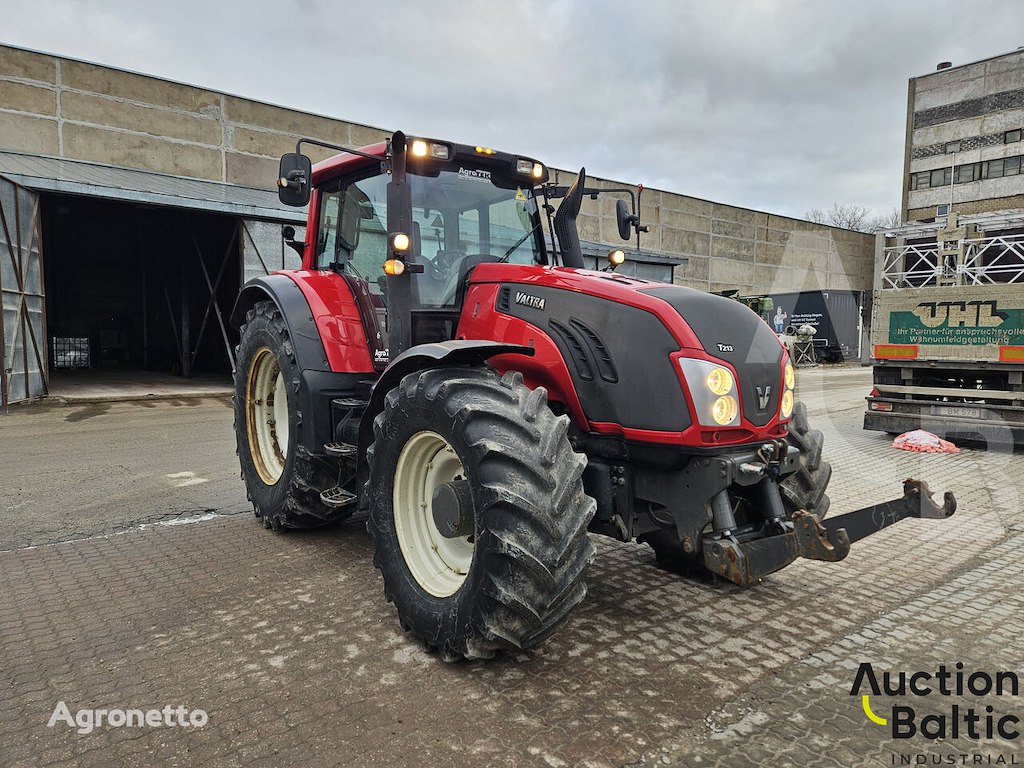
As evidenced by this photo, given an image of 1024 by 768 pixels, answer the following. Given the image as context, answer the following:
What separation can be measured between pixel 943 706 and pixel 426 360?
2.53 m

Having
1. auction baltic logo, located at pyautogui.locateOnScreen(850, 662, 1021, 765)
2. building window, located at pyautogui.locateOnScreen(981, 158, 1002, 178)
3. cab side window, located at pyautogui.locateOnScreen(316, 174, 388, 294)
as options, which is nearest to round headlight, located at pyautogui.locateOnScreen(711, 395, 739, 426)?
auction baltic logo, located at pyautogui.locateOnScreen(850, 662, 1021, 765)

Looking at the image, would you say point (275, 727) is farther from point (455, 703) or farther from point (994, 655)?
point (994, 655)

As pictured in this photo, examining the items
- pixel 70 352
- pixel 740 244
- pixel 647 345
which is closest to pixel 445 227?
pixel 647 345

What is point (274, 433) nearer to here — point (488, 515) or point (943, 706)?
point (488, 515)

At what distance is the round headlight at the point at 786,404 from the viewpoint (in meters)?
3.21

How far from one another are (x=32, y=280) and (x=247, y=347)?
364 inches

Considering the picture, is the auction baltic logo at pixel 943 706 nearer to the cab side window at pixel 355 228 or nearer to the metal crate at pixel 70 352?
the cab side window at pixel 355 228

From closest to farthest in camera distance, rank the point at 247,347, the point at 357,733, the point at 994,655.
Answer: the point at 357,733
the point at 994,655
the point at 247,347

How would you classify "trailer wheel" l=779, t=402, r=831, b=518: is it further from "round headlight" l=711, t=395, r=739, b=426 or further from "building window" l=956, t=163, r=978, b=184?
"building window" l=956, t=163, r=978, b=184

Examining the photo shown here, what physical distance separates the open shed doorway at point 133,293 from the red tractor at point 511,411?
48.1 ft

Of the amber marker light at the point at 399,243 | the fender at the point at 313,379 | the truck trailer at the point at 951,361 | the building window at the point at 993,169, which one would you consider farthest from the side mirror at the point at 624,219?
the building window at the point at 993,169

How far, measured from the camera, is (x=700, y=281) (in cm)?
2831

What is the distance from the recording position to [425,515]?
328 centimetres

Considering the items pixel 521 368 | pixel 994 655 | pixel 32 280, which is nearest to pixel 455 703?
pixel 521 368
